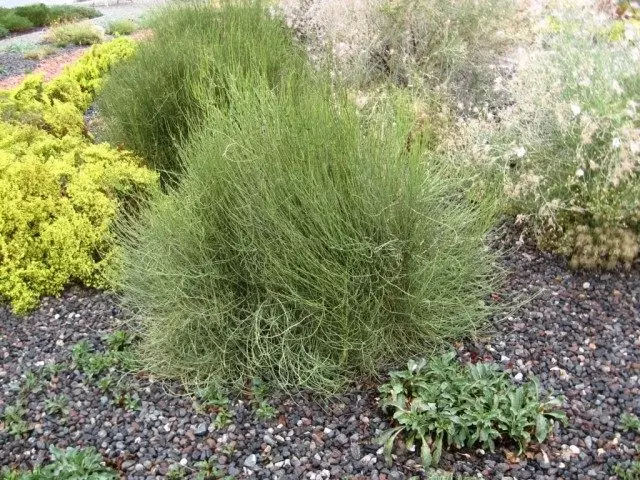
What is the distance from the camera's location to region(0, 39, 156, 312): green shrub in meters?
3.52

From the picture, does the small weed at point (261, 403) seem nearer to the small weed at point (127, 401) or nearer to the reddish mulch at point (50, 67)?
the small weed at point (127, 401)

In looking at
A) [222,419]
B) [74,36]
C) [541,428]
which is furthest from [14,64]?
[541,428]

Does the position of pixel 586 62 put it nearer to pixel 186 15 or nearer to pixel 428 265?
pixel 428 265

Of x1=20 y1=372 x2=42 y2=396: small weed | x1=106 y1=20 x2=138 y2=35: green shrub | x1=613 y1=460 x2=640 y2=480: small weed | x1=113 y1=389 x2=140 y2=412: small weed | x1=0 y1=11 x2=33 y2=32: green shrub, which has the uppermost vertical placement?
x1=0 y1=11 x2=33 y2=32: green shrub

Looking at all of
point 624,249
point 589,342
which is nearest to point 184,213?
point 589,342

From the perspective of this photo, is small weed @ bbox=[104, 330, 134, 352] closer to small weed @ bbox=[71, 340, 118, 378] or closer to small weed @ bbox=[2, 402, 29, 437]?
small weed @ bbox=[71, 340, 118, 378]

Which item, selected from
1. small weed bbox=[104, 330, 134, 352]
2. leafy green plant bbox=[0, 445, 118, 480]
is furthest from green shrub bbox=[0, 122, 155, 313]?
leafy green plant bbox=[0, 445, 118, 480]

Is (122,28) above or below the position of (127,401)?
above

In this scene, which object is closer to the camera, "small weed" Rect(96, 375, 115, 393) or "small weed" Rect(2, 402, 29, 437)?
"small weed" Rect(2, 402, 29, 437)

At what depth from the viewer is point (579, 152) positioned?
10.6 feet

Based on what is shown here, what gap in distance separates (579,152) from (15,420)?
2755mm

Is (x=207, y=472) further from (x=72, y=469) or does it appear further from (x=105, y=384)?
(x=105, y=384)

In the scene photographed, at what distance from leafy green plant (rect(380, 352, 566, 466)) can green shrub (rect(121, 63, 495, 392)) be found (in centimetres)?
24

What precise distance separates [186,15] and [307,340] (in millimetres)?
4387
